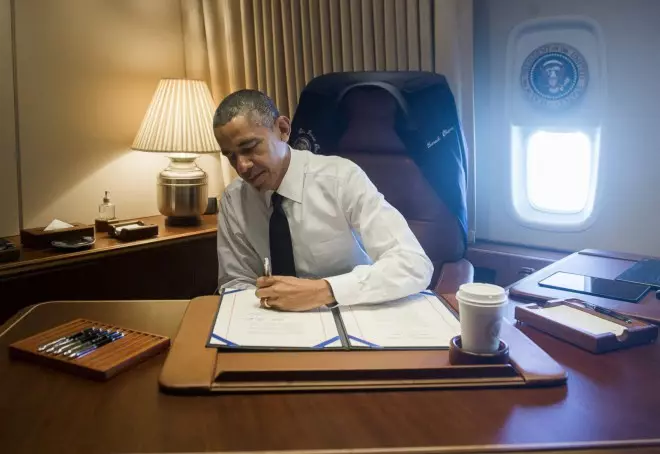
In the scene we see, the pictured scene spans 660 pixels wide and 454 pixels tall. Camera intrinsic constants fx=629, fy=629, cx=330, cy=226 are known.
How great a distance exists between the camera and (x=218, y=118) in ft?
5.59

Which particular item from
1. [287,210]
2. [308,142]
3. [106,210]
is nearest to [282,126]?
[287,210]

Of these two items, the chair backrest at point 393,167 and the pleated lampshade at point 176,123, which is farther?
the pleated lampshade at point 176,123

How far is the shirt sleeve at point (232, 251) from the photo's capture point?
6.37ft

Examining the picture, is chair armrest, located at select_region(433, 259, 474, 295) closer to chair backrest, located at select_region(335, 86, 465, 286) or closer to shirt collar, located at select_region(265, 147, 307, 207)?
chair backrest, located at select_region(335, 86, 465, 286)

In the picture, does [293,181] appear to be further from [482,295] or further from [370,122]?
[482,295]

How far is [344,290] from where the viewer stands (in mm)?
1444

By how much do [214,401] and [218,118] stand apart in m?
0.90

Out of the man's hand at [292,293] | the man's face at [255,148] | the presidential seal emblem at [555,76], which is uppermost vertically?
the presidential seal emblem at [555,76]

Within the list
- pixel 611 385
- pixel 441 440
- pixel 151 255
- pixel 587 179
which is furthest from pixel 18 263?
pixel 587 179

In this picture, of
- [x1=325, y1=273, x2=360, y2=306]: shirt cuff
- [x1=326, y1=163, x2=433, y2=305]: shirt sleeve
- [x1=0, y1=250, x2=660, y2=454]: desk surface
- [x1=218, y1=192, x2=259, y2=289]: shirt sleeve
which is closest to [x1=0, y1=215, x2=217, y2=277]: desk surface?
[x1=218, y1=192, x2=259, y2=289]: shirt sleeve

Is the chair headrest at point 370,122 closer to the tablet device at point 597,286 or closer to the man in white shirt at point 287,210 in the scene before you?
the man in white shirt at point 287,210

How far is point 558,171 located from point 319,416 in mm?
2211

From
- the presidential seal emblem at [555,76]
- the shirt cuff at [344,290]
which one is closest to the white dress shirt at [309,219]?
the shirt cuff at [344,290]

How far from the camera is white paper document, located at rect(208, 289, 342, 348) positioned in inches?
47.4
